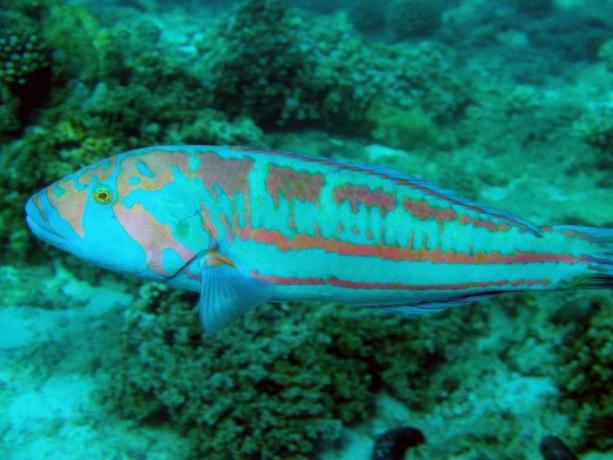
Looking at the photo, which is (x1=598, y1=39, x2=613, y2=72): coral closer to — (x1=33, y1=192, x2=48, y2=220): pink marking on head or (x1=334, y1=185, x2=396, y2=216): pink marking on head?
(x1=334, y1=185, x2=396, y2=216): pink marking on head

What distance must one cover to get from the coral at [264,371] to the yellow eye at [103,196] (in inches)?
85.9

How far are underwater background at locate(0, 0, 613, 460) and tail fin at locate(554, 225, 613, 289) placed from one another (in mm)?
1830

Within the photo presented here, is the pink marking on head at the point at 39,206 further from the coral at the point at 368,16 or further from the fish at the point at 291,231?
the coral at the point at 368,16

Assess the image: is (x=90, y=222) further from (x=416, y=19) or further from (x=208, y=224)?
(x=416, y=19)

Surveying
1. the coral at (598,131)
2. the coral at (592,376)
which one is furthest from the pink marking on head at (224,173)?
the coral at (598,131)

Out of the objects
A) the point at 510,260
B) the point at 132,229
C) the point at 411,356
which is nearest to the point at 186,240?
the point at 132,229

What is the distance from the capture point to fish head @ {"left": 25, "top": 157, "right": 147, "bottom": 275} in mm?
2236

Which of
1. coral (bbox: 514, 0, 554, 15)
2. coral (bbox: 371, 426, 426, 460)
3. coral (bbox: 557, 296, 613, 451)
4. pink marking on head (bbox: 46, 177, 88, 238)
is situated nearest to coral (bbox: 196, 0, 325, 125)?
coral (bbox: 557, 296, 613, 451)

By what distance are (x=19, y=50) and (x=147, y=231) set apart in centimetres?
549

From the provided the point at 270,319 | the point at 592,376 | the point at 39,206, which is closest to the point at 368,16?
the point at 270,319

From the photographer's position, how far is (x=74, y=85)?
6.62 m

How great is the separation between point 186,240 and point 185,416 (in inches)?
87.8

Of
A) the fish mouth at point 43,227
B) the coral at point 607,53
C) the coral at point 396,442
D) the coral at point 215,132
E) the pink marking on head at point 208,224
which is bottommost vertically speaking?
the coral at point 396,442

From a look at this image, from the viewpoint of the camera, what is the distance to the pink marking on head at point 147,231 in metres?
2.24
